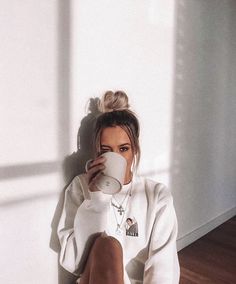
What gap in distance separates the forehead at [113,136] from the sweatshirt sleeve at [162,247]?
236mm

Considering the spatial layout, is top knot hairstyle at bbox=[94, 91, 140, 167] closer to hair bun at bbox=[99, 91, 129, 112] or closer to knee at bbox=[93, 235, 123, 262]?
hair bun at bbox=[99, 91, 129, 112]

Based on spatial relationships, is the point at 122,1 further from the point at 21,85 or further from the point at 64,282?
the point at 64,282

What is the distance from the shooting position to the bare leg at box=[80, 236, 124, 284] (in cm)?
83

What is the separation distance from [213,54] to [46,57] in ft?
3.78

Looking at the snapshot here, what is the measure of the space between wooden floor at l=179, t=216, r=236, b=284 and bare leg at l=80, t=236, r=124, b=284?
0.65m

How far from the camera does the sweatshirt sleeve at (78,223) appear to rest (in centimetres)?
91

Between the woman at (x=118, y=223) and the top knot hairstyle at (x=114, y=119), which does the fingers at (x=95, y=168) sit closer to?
the woman at (x=118, y=223)

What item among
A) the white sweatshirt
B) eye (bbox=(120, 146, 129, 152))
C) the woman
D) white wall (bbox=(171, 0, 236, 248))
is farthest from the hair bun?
Answer: white wall (bbox=(171, 0, 236, 248))

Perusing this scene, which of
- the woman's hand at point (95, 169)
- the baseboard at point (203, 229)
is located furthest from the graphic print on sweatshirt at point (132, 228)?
the baseboard at point (203, 229)

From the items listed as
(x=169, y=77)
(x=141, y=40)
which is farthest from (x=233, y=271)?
(x=141, y=40)

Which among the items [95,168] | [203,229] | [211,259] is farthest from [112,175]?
[203,229]

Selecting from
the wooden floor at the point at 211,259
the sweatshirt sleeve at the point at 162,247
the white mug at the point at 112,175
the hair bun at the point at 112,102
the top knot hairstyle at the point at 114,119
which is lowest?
the wooden floor at the point at 211,259

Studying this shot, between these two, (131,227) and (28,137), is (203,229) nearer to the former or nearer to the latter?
(131,227)

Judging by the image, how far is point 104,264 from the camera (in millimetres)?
854
